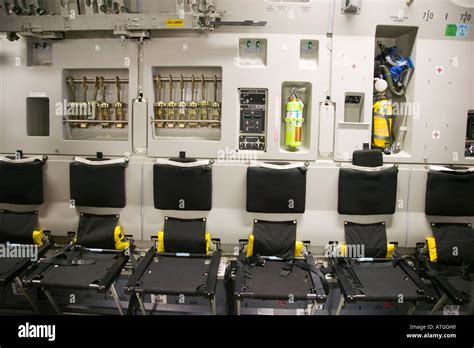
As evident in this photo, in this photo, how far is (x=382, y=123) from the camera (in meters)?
3.24

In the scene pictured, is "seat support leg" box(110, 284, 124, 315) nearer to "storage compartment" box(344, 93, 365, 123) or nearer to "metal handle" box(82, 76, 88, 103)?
"metal handle" box(82, 76, 88, 103)

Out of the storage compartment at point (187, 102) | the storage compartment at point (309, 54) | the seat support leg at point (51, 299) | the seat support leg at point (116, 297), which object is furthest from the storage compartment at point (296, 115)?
the seat support leg at point (51, 299)

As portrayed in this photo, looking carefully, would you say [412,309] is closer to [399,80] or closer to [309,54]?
[399,80]

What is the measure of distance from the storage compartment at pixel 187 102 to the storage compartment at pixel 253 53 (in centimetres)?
27

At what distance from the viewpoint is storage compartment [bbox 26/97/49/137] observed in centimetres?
334

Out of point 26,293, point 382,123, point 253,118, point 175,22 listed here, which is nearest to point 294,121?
point 253,118

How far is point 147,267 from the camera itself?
9.34 ft

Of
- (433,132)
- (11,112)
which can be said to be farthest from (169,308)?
(433,132)

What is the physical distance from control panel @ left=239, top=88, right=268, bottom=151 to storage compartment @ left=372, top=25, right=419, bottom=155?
3.77ft

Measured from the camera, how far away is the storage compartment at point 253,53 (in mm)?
3174

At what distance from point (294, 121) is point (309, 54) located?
0.70m

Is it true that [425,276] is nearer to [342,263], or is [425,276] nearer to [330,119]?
[342,263]

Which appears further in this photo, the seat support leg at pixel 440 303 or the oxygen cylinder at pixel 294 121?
the oxygen cylinder at pixel 294 121

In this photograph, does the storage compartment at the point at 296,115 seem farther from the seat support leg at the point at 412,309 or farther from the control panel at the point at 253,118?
the seat support leg at the point at 412,309
